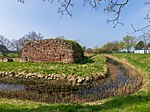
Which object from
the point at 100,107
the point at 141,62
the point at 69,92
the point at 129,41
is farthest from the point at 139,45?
the point at 100,107

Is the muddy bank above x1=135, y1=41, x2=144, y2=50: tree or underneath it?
underneath

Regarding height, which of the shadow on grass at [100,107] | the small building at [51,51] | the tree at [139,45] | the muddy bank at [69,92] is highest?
the tree at [139,45]

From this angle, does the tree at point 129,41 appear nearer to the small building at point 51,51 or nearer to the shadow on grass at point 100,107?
the small building at point 51,51

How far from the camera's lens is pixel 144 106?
37.1ft

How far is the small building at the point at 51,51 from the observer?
3681 centimetres

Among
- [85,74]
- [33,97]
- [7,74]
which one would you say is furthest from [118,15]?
[7,74]

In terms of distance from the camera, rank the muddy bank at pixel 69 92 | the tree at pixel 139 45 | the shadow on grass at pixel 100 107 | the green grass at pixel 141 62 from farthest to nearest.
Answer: the tree at pixel 139 45, the green grass at pixel 141 62, the muddy bank at pixel 69 92, the shadow on grass at pixel 100 107

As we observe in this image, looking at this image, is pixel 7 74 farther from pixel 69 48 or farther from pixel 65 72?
pixel 69 48

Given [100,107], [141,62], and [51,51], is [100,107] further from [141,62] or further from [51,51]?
[141,62]

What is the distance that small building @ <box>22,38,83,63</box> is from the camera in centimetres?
3681

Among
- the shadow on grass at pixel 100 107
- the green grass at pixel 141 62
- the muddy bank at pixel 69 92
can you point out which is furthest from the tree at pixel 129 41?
the shadow on grass at pixel 100 107

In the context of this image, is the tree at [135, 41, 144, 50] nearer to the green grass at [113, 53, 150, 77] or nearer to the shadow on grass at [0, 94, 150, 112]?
the green grass at [113, 53, 150, 77]

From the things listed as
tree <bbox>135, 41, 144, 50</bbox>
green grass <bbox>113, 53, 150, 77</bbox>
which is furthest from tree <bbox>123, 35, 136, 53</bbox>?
green grass <bbox>113, 53, 150, 77</bbox>

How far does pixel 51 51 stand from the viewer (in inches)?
1492
